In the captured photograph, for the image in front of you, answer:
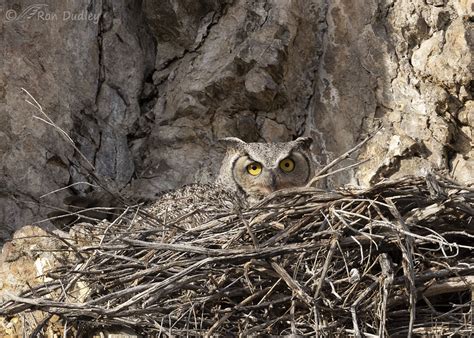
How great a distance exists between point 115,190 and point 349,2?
3.99ft

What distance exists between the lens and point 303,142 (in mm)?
3971

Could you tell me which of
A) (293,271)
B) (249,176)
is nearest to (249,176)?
(249,176)

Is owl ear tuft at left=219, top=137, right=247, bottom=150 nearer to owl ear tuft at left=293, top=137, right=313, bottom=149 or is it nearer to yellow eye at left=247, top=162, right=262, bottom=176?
yellow eye at left=247, top=162, right=262, bottom=176

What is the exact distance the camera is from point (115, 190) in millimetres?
3986

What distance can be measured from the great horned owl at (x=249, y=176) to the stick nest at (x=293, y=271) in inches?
21.0

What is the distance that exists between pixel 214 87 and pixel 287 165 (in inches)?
19.0

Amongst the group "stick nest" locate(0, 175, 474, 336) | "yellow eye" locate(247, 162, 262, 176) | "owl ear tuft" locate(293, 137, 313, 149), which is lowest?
"stick nest" locate(0, 175, 474, 336)

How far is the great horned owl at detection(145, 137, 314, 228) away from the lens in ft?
12.6

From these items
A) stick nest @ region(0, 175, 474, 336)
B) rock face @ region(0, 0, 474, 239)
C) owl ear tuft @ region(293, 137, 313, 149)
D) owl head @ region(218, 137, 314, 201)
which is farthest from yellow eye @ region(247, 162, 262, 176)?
stick nest @ region(0, 175, 474, 336)

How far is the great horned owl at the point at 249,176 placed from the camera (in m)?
3.84

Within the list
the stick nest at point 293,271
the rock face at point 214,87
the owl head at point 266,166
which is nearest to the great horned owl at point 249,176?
the owl head at point 266,166

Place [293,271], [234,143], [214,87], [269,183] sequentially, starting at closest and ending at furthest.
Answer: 1. [293,271]
2. [269,183]
3. [234,143]
4. [214,87]

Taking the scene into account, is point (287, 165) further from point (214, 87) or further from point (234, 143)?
point (214, 87)

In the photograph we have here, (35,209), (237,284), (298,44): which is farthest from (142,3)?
(237,284)
